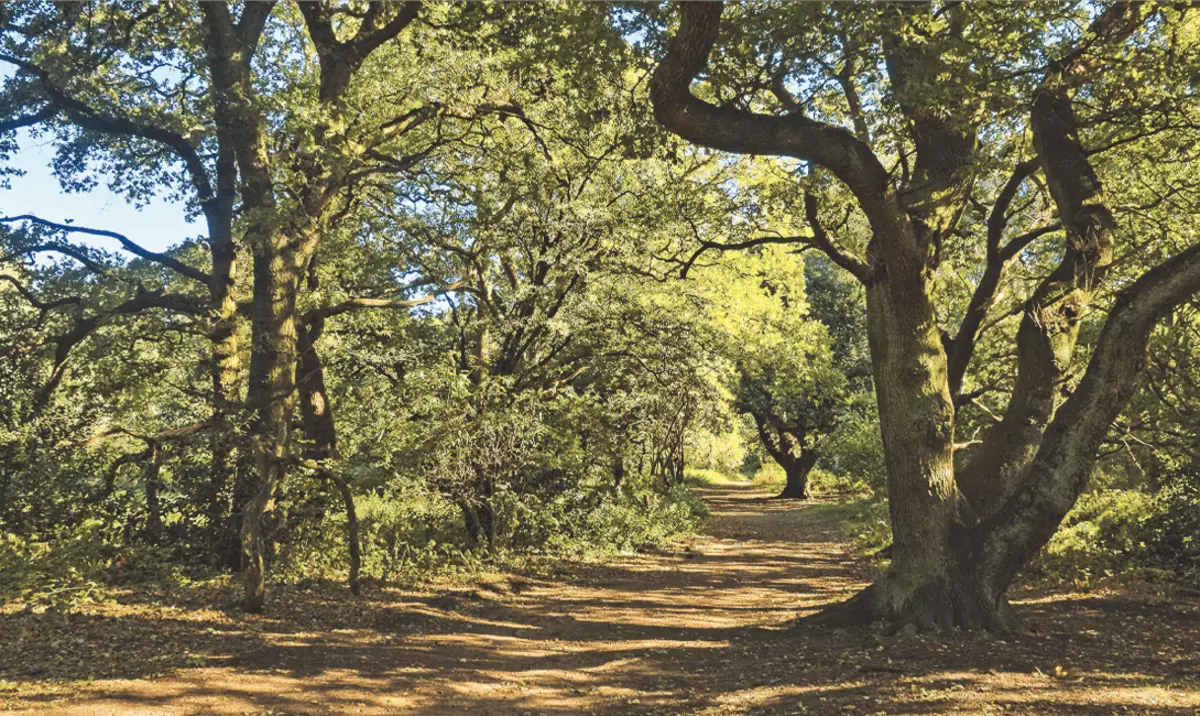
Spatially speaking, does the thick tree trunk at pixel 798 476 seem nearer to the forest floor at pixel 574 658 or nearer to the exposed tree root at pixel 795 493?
the exposed tree root at pixel 795 493

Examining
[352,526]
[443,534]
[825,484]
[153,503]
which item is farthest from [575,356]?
[825,484]

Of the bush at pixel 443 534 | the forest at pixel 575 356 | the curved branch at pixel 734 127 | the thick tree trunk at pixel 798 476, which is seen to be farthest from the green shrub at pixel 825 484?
the curved branch at pixel 734 127

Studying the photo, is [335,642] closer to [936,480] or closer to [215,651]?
[215,651]

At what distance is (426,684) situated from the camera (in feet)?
22.9

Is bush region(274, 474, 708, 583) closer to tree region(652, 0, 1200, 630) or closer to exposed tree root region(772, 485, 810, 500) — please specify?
tree region(652, 0, 1200, 630)

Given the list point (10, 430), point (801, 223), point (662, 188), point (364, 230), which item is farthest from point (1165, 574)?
point (10, 430)

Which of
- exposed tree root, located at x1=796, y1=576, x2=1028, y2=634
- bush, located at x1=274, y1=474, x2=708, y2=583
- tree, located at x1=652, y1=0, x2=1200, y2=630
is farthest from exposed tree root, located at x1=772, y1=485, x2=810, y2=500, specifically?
exposed tree root, located at x1=796, y1=576, x2=1028, y2=634

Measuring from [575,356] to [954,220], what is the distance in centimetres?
824

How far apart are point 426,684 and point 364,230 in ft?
31.8

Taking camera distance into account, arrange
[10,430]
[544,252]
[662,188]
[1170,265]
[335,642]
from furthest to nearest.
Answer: [544,252]
[662,188]
[10,430]
[335,642]
[1170,265]

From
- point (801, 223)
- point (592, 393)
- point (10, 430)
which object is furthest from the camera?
point (592, 393)

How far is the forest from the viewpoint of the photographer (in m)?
7.10

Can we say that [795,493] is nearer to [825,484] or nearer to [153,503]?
[825,484]

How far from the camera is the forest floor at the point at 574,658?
19.1 ft
